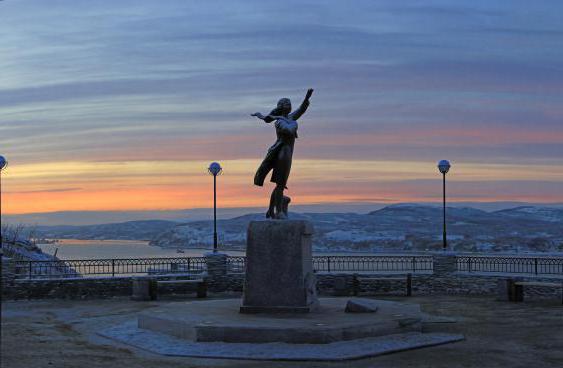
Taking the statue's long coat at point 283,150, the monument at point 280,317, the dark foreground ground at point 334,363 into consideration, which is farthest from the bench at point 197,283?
the statue's long coat at point 283,150

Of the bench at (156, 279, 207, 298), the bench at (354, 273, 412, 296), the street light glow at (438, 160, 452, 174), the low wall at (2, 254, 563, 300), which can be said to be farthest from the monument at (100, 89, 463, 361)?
the street light glow at (438, 160, 452, 174)

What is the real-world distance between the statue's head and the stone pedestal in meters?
2.21

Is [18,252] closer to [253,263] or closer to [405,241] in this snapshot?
[253,263]

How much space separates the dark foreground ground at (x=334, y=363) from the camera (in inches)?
462

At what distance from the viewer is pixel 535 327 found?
1550 cm

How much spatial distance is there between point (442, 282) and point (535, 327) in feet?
27.5

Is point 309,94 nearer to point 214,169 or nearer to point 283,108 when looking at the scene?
point 283,108

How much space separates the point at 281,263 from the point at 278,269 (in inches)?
5.0

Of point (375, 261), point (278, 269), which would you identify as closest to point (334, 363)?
point (278, 269)

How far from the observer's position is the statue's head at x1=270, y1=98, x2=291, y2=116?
15.6 meters

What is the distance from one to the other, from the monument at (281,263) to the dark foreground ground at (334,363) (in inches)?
104

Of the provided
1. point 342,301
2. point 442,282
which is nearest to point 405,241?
point 442,282

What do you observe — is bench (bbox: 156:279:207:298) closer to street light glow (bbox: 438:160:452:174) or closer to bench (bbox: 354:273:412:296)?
bench (bbox: 354:273:412:296)

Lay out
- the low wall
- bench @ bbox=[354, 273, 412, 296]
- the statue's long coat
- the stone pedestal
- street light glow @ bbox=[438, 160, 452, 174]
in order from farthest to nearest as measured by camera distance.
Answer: street light glow @ bbox=[438, 160, 452, 174]
bench @ bbox=[354, 273, 412, 296]
the low wall
the statue's long coat
the stone pedestal
